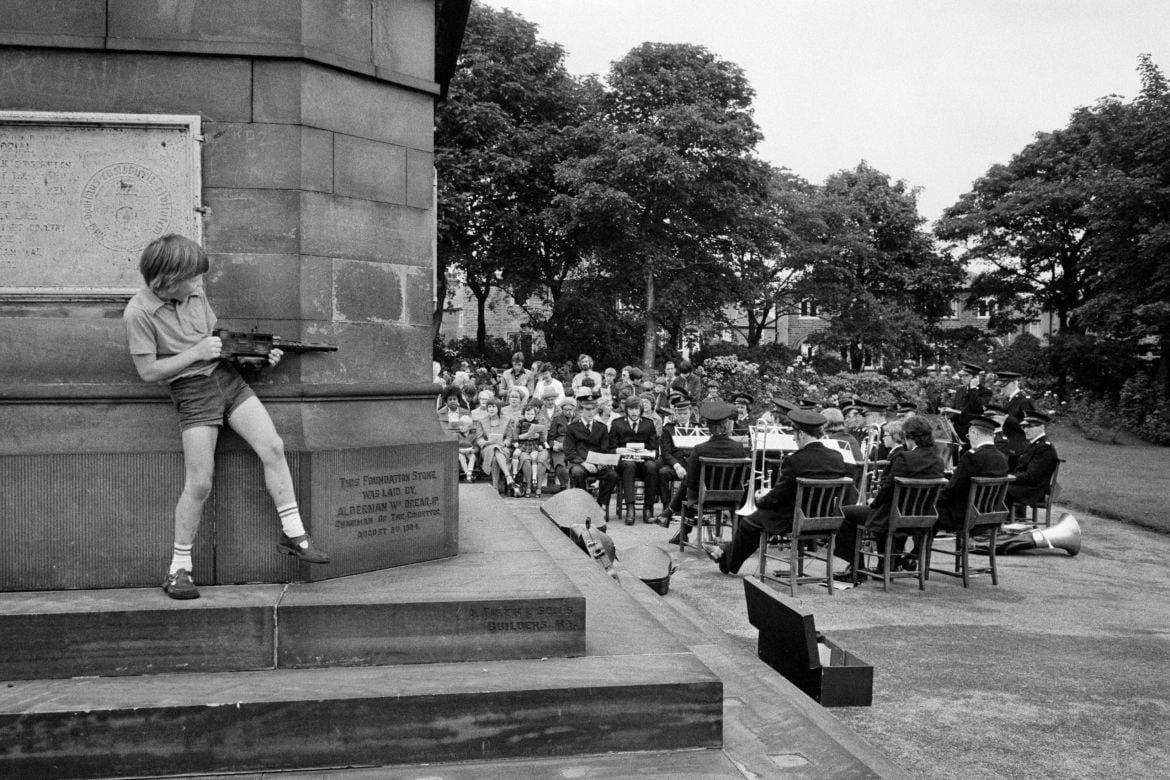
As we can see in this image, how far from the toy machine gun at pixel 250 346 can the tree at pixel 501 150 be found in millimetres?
30191

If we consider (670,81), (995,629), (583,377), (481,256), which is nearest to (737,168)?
(670,81)

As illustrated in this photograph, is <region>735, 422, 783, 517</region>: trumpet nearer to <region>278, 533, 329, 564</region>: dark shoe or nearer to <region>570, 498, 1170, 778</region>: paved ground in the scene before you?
<region>570, 498, 1170, 778</region>: paved ground

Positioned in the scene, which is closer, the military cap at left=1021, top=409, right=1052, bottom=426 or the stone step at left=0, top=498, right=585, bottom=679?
the stone step at left=0, top=498, right=585, bottom=679

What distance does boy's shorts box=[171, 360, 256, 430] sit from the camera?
14.6ft

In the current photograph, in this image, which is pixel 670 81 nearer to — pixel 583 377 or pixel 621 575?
pixel 583 377

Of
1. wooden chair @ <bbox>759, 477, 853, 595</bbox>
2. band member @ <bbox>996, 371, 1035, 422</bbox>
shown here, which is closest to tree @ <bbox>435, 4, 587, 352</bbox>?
band member @ <bbox>996, 371, 1035, 422</bbox>

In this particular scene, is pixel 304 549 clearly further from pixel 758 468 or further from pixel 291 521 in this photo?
pixel 758 468

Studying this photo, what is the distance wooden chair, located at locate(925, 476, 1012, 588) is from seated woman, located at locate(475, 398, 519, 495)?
24.4ft

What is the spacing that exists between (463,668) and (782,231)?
123 feet

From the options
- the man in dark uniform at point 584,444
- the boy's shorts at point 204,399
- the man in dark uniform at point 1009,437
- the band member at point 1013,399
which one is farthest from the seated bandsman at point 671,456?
the boy's shorts at point 204,399

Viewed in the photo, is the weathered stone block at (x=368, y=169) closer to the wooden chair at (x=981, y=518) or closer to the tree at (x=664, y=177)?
the wooden chair at (x=981, y=518)

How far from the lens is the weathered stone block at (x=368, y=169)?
5168 mm

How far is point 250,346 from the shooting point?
15.2 feet

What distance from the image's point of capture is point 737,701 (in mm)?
4570
